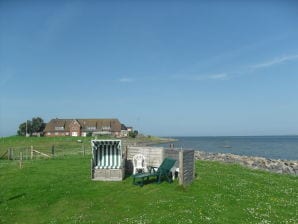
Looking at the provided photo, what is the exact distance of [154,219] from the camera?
1396 centimetres

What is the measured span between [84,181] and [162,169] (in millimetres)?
5137

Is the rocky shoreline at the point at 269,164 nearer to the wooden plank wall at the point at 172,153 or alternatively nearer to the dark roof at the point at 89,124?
the wooden plank wall at the point at 172,153

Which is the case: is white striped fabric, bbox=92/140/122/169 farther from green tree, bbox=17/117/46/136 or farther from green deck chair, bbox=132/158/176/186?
green tree, bbox=17/117/46/136

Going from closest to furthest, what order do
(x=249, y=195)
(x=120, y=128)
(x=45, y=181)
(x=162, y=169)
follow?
1. (x=249, y=195)
2. (x=162, y=169)
3. (x=45, y=181)
4. (x=120, y=128)

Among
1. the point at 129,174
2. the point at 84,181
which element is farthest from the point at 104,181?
Answer: the point at 129,174

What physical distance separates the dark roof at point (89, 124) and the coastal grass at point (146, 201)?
12411 centimetres

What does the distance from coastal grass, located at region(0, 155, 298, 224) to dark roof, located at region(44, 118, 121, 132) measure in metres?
124

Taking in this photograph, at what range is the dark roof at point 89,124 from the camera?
145 metres

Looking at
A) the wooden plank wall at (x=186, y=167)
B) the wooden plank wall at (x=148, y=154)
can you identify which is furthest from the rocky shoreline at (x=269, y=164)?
the wooden plank wall at (x=186, y=167)

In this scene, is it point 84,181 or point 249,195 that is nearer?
point 249,195

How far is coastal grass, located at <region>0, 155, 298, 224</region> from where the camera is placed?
14.5 m

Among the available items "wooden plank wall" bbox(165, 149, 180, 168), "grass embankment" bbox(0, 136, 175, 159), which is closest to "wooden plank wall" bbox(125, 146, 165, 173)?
"wooden plank wall" bbox(165, 149, 180, 168)

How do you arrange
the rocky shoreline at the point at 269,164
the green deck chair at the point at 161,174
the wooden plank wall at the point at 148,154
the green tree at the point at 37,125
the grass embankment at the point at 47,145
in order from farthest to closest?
the green tree at the point at 37,125, the grass embankment at the point at 47,145, the rocky shoreline at the point at 269,164, the wooden plank wall at the point at 148,154, the green deck chair at the point at 161,174

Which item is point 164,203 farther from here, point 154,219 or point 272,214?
point 272,214
